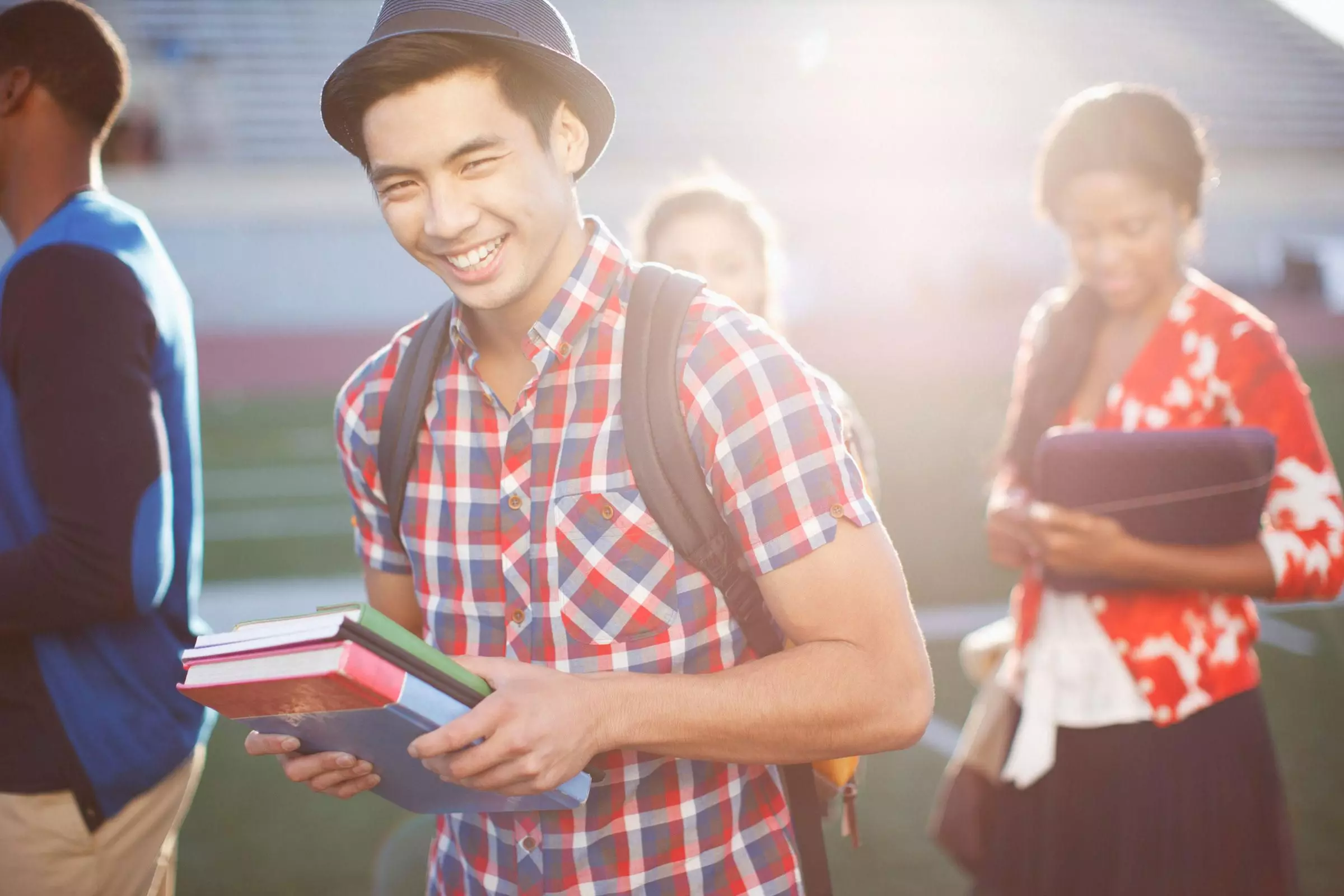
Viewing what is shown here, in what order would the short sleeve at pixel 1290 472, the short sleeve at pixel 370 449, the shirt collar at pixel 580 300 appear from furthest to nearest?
the short sleeve at pixel 1290 472, the short sleeve at pixel 370 449, the shirt collar at pixel 580 300

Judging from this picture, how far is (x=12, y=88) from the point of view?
2.15 metres

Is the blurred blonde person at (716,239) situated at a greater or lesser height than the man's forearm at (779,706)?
greater

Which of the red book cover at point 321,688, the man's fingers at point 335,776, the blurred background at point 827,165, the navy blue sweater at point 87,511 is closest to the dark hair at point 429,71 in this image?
the navy blue sweater at point 87,511

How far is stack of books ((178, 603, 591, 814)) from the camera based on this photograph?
47.3 inches

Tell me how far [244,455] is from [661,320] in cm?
1331

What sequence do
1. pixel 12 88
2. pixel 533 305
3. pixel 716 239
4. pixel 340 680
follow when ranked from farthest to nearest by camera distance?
pixel 716 239 < pixel 12 88 < pixel 533 305 < pixel 340 680

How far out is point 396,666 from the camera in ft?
4.03

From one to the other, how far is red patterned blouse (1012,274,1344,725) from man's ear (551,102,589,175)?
4.97 ft

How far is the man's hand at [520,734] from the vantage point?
4.18ft

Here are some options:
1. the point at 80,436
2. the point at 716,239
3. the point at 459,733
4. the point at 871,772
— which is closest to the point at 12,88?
the point at 80,436

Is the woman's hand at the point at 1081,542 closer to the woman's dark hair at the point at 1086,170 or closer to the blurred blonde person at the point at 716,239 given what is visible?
the woman's dark hair at the point at 1086,170

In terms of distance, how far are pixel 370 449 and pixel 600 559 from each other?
50cm

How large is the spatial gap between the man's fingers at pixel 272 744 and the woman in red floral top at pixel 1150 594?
178 centimetres

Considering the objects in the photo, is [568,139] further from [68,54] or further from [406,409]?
[68,54]
